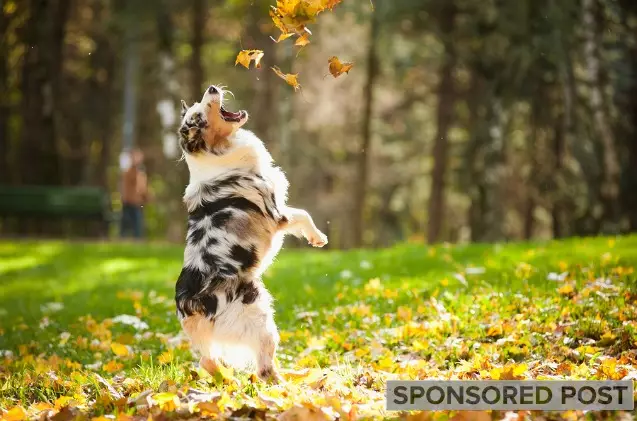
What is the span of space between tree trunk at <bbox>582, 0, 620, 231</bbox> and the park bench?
13759 millimetres

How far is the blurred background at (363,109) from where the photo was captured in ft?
59.9

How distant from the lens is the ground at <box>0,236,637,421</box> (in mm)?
5754

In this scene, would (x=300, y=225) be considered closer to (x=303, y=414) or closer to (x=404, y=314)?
(x=303, y=414)

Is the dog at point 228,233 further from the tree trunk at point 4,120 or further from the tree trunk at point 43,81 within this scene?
the tree trunk at point 4,120

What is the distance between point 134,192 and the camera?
22594 mm

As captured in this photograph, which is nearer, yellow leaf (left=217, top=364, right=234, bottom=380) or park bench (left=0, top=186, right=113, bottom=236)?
yellow leaf (left=217, top=364, right=234, bottom=380)

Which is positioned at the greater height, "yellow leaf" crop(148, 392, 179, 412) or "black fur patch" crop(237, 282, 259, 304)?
"black fur patch" crop(237, 282, 259, 304)

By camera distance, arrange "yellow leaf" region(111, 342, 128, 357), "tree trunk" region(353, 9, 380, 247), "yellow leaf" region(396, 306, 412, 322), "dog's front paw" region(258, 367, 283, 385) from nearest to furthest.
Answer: "dog's front paw" region(258, 367, 283, 385) < "yellow leaf" region(111, 342, 128, 357) < "yellow leaf" region(396, 306, 412, 322) < "tree trunk" region(353, 9, 380, 247)

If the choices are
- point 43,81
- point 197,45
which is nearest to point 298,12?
point 197,45

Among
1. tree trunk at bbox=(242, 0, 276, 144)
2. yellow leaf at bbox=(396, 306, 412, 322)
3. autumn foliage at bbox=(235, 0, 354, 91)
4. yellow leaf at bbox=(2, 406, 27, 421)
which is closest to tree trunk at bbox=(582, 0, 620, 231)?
yellow leaf at bbox=(396, 306, 412, 322)

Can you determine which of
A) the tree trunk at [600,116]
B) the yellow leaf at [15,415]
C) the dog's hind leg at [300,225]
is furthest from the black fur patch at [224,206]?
the tree trunk at [600,116]

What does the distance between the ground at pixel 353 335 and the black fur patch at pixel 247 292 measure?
639mm

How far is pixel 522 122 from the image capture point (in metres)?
25.1

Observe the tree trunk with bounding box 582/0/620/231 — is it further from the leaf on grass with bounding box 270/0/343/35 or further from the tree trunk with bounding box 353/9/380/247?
the leaf on grass with bounding box 270/0/343/35
